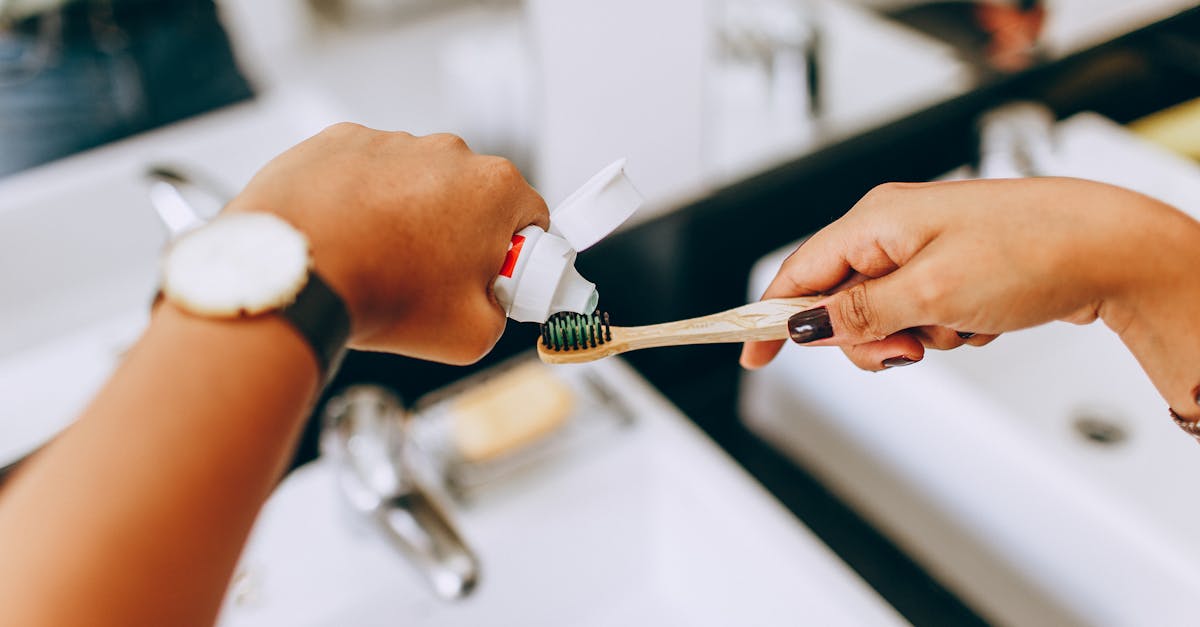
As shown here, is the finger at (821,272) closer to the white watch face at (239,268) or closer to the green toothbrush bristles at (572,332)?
the green toothbrush bristles at (572,332)

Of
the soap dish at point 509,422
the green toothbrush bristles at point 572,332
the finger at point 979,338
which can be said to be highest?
the green toothbrush bristles at point 572,332

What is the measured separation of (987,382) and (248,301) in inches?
31.6

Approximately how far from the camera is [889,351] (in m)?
0.46

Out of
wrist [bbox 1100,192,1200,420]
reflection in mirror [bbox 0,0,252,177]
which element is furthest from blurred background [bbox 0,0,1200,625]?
wrist [bbox 1100,192,1200,420]

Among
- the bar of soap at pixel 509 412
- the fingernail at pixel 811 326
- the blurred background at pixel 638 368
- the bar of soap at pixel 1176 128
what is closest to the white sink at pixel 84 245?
the blurred background at pixel 638 368

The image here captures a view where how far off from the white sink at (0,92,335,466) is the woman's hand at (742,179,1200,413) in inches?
17.0

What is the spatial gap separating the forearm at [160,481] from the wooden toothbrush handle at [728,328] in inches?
6.4

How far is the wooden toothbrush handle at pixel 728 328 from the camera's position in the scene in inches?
16.6

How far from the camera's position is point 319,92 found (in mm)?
757

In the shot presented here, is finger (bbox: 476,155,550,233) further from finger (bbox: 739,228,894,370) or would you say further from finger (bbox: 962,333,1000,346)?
finger (bbox: 962,333,1000,346)

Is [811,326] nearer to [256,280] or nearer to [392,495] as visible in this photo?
[256,280]

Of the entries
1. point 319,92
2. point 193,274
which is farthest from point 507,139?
point 193,274

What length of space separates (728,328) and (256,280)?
22 cm

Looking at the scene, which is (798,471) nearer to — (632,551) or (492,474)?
(632,551)
